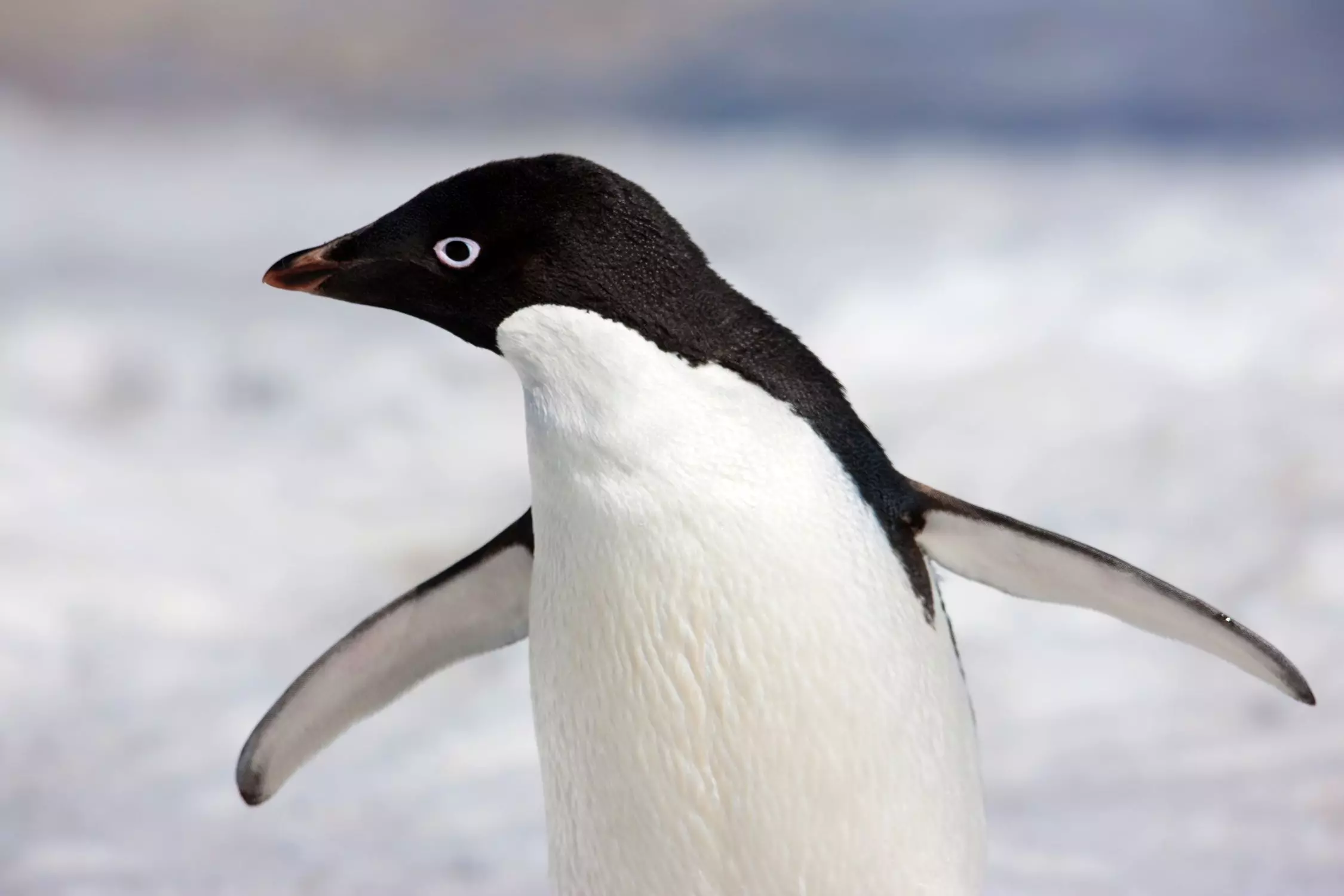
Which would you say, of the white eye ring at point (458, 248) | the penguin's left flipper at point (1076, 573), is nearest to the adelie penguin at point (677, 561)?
the white eye ring at point (458, 248)

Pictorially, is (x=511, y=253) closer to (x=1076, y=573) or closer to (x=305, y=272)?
(x=305, y=272)

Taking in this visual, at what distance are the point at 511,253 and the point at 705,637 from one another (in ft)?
0.96

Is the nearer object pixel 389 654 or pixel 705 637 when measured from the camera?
pixel 705 637

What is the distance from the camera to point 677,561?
0.93 m

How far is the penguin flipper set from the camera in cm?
118

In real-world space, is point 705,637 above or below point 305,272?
below

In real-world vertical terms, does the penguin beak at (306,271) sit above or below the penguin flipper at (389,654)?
above

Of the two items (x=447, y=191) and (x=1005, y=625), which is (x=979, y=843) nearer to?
(x=447, y=191)

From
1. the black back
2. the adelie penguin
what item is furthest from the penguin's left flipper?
the black back

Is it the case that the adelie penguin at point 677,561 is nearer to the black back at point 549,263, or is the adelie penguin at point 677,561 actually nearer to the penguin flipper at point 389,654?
the black back at point 549,263

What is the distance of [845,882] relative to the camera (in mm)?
980

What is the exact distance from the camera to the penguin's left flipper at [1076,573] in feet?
3.69

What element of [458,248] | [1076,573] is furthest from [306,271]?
[1076,573]

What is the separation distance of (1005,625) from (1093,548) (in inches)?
46.1
